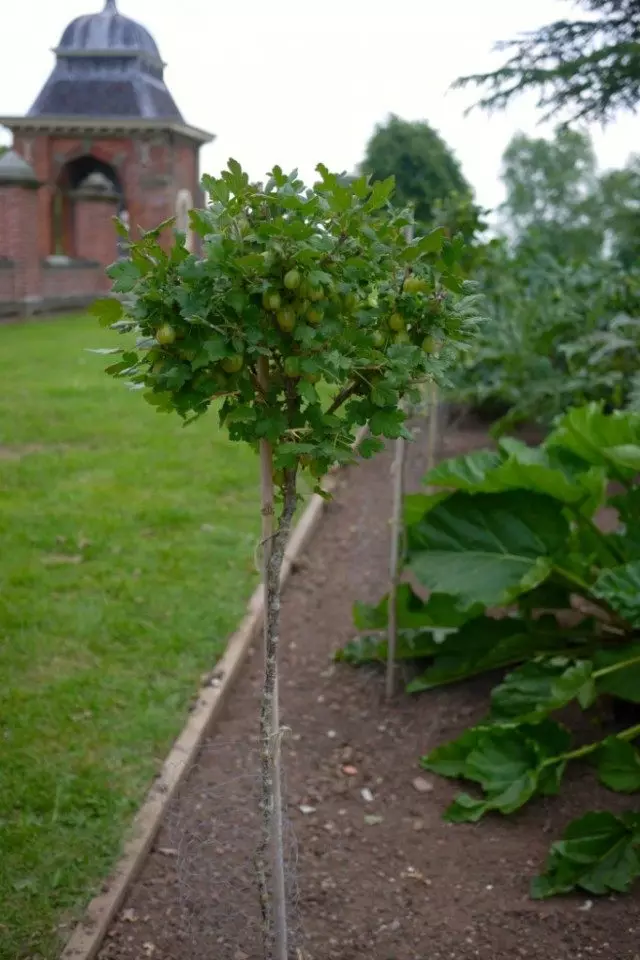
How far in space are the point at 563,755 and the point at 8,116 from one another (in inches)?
997

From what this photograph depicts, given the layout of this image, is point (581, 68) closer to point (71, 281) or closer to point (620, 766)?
point (620, 766)

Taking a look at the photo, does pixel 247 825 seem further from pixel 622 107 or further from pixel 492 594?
pixel 622 107

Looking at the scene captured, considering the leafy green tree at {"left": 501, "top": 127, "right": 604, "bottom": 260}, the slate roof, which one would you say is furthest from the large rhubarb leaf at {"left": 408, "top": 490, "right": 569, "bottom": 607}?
the leafy green tree at {"left": 501, "top": 127, "right": 604, "bottom": 260}

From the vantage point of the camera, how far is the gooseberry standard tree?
6.14 feet

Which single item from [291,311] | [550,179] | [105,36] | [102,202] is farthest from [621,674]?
[550,179]

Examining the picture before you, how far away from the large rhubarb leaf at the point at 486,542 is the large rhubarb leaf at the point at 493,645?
354mm

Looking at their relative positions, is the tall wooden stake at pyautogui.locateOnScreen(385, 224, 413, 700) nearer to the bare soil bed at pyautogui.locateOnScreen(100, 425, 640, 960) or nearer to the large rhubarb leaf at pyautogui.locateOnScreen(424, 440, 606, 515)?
the bare soil bed at pyautogui.locateOnScreen(100, 425, 640, 960)

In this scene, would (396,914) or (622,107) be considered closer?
(396,914)

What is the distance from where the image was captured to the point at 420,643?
416cm

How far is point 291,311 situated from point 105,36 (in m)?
27.0

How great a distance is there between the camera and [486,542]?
3650 mm

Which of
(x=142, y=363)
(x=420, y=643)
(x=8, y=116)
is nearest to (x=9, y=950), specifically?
(x=142, y=363)

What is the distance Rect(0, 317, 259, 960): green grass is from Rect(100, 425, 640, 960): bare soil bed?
206mm

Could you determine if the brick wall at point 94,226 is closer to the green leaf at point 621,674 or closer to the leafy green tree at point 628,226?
the leafy green tree at point 628,226
